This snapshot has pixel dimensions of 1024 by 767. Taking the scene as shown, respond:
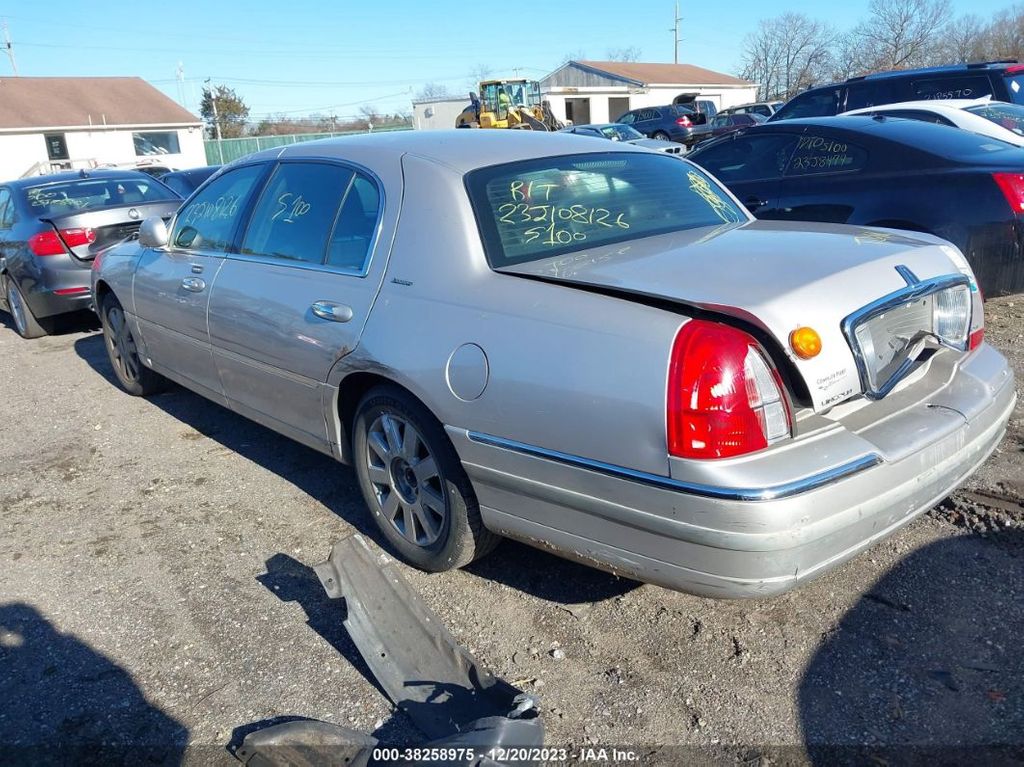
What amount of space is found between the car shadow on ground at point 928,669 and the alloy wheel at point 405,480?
56.1 inches

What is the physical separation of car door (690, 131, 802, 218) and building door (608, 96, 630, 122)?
48.5m

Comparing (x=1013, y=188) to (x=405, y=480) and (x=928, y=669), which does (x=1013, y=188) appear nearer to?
(x=928, y=669)

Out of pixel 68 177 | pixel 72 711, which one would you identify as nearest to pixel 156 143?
pixel 68 177

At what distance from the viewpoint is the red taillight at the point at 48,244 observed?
25.0ft

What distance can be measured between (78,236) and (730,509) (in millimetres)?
7120

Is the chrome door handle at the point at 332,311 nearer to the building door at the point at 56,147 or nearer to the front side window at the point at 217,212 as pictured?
the front side window at the point at 217,212

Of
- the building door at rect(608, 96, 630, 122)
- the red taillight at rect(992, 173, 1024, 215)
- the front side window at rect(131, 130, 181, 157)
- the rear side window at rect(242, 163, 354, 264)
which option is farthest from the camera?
the building door at rect(608, 96, 630, 122)

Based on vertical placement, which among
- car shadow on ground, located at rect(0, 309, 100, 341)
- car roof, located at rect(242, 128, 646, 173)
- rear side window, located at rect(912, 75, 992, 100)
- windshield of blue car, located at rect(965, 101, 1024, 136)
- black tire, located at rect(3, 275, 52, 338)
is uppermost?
rear side window, located at rect(912, 75, 992, 100)

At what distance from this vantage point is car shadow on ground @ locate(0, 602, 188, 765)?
8.54ft

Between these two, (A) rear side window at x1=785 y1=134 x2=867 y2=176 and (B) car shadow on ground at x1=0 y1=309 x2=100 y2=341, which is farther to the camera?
(B) car shadow on ground at x1=0 y1=309 x2=100 y2=341

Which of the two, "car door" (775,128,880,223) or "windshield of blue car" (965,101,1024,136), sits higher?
"windshield of blue car" (965,101,1024,136)

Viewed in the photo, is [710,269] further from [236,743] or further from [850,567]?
[236,743]

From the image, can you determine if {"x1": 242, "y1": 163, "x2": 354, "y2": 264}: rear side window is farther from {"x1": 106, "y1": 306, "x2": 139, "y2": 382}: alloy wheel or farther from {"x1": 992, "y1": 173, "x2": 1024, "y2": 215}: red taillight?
{"x1": 992, "y1": 173, "x2": 1024, "y2": 215}: red taillight

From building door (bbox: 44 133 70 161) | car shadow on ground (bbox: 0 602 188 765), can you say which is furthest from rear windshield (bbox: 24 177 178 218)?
building door (bbox: 44 133 70 161)
